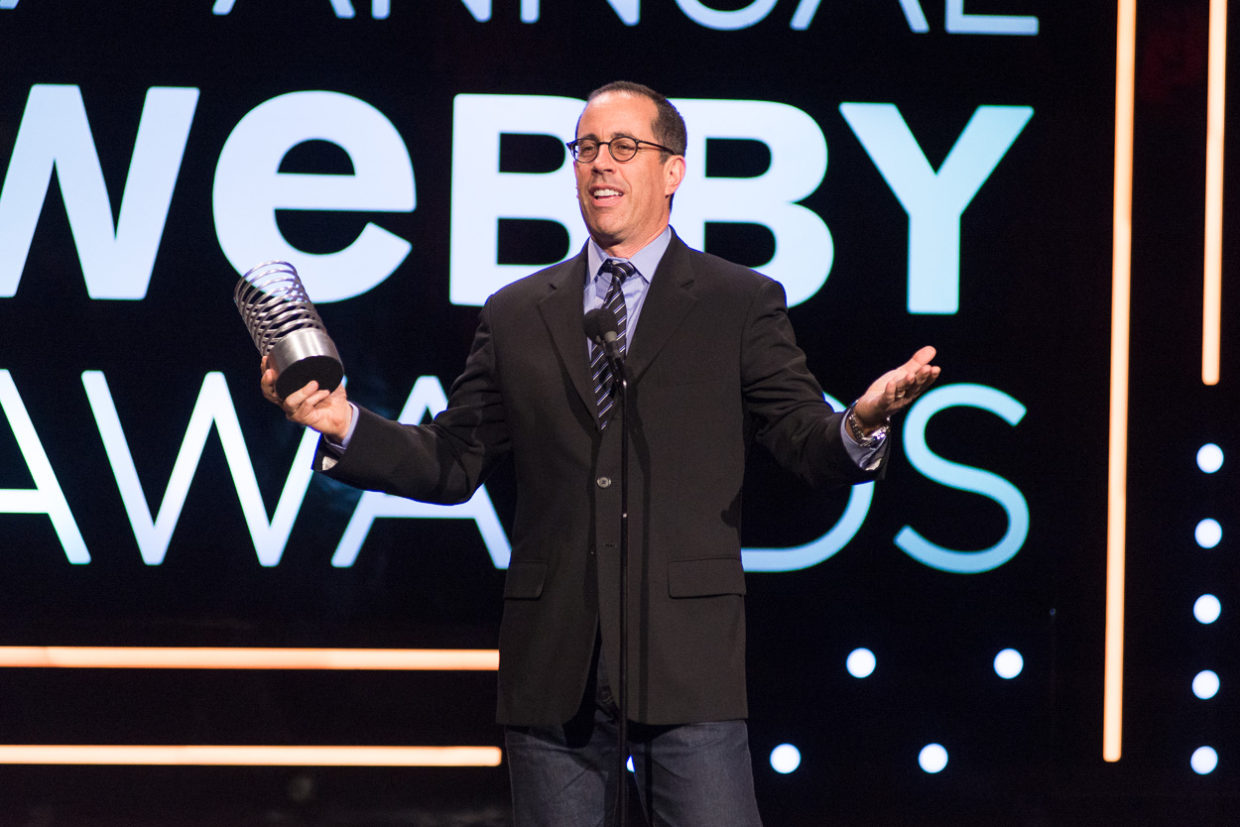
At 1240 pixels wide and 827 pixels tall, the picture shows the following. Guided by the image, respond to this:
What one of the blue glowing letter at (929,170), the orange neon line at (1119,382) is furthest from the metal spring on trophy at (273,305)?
the orange neon line at (1119,382)

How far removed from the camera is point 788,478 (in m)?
3.40

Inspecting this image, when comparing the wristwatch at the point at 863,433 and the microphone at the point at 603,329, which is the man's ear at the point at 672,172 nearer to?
the microphone at the point at 603,329

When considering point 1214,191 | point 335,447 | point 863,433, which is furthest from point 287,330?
point 1214,191

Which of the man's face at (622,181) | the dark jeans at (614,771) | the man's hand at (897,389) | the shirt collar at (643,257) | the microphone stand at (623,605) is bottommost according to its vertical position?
the dark jeans at (614,771)

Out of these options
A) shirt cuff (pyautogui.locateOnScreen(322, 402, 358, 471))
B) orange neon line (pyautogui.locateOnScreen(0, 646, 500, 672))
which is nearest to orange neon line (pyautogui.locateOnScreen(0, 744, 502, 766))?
orange neon line (pyautogui.locateOnScreen(0, 646, 500, 672))

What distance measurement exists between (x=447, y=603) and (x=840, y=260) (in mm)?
1432

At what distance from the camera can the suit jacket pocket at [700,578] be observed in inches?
76.0

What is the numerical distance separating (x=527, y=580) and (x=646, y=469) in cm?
26

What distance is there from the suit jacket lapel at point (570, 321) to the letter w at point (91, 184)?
5.50 feet

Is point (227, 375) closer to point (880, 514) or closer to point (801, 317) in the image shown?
point (801, 317)

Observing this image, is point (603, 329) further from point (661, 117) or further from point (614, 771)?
point (614, 771)

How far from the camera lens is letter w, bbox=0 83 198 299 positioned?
3352 mm

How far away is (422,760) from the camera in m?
3.38

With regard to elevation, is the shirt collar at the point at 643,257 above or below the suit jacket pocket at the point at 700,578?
above
